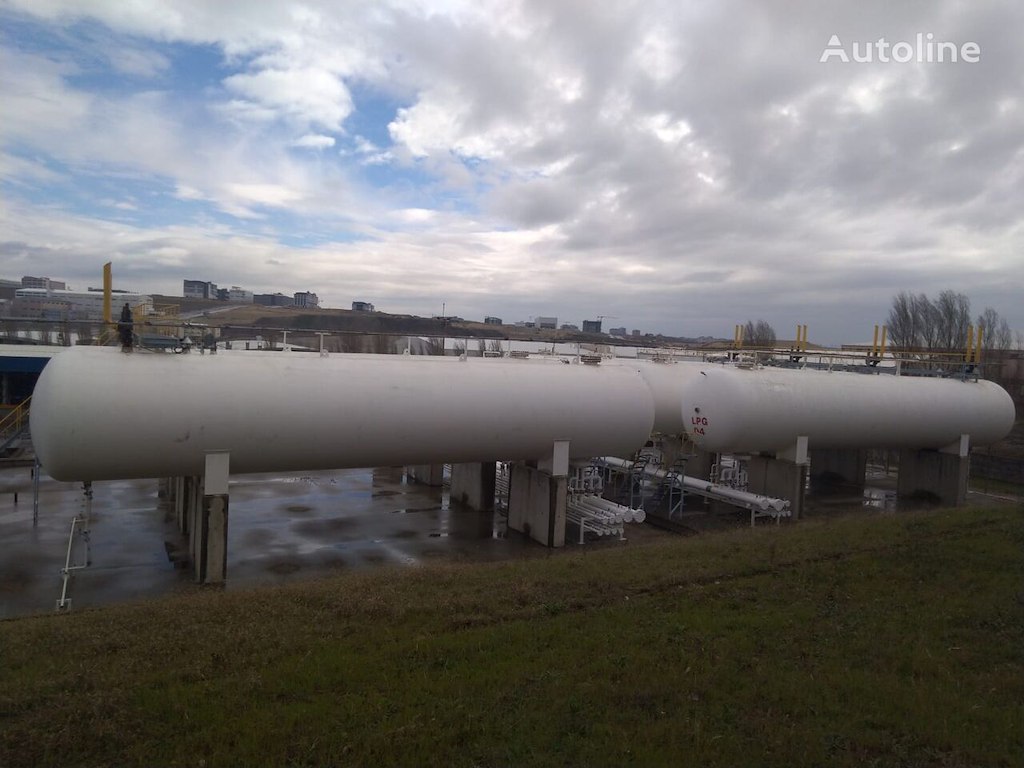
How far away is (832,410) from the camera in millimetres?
21109

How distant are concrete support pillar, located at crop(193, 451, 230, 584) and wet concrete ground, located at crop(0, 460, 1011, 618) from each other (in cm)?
40

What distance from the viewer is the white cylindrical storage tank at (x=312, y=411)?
39.7ft

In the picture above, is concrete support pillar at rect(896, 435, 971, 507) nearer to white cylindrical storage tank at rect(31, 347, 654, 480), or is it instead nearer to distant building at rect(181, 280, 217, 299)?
white cylindrical storage tank at rect(31, 347, 654, 480)

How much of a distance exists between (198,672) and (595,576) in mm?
5842

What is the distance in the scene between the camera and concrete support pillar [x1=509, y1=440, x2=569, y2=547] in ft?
56.6

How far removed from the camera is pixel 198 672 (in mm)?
6527

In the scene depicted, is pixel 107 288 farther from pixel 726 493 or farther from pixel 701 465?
pixel 701 465

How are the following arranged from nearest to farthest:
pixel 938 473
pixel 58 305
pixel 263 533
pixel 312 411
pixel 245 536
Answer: pixel 312 411 → pixel 245 536 → pixel 263 533 → pixel 938 473 → pixel 58 305

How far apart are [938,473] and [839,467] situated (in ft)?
14.8

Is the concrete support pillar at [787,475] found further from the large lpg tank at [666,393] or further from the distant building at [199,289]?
the distant building at [199,289]

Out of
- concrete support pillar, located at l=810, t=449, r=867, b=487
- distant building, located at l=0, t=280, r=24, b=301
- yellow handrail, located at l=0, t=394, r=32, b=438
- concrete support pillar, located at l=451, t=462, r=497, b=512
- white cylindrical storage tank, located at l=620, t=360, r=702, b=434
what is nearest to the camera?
yellow handrail, located at l=0, t=394, r=32, b=438

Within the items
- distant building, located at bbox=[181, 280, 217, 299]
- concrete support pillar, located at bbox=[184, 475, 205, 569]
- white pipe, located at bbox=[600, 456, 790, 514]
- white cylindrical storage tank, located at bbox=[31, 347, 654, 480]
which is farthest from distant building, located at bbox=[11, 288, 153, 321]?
white pipe, located at bbox=[600, 456, 790, 514]

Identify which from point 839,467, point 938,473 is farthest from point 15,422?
point 938,473

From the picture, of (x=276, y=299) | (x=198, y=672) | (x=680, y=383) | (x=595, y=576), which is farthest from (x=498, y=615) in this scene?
(x=276, y=299)
